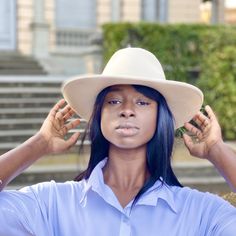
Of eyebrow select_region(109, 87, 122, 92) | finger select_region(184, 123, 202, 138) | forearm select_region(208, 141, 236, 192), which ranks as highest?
eyebrow select_region(109, 87, 122, 92)

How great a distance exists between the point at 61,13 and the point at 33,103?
4092mm

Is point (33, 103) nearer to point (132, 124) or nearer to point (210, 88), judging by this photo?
point (210, 88)

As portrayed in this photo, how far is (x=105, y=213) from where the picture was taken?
6.03 feet

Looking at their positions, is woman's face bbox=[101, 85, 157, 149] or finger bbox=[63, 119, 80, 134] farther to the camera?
finger bbox=[63, 119, 80, 134]

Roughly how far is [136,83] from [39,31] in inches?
420

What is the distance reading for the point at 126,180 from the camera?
197cm

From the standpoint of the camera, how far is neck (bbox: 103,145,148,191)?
1.95 meters

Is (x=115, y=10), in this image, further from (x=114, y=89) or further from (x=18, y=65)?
(x=114, y=89)

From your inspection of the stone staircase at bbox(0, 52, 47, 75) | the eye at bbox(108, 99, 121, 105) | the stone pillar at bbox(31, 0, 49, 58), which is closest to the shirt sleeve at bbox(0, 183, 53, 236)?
the eye at bbox(108, 99, 121, 105)

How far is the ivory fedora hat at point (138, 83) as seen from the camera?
1.87 meters

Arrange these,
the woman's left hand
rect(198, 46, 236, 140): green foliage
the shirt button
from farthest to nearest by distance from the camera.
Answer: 1. rect(198, 46, 236, 140): green foliage
2. the woman's left hand
3. the shirt button

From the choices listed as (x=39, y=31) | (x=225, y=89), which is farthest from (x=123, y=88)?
(x=39, y=31)

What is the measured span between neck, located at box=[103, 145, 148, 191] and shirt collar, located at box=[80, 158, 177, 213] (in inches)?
2.0

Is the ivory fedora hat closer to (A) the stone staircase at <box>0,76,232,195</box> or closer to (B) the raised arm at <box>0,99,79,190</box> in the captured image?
(B) the raised arm at <box>0,99,79,190</box>
